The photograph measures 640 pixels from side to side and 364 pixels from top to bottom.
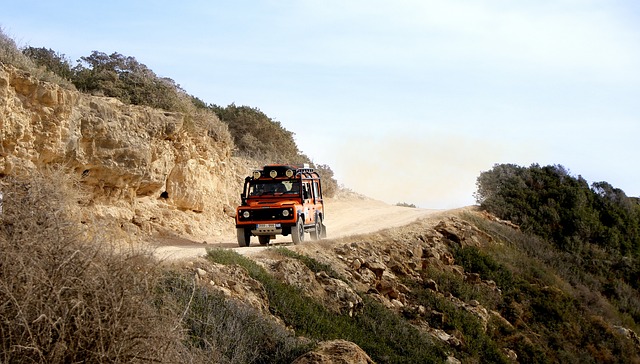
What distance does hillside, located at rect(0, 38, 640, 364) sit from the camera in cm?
679

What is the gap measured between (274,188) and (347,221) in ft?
27.5

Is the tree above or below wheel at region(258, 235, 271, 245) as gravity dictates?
above

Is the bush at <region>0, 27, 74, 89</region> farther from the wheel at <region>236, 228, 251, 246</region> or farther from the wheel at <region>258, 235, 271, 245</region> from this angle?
the wheel at <region>258, 235, 271, 245</region>

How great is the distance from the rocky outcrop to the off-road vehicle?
3.19 meters

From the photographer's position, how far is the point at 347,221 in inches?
1112

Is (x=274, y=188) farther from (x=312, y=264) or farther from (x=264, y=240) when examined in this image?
(x=312, y=264)

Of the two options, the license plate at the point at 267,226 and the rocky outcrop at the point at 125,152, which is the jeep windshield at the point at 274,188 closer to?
the license plate at the point at 267,226

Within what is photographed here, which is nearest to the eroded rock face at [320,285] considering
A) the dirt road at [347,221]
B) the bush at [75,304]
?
the dirt road at [347,221]

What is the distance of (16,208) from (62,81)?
1242 cm

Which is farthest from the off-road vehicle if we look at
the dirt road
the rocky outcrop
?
the rocky outcrop

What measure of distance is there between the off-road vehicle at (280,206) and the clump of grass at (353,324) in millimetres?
4137

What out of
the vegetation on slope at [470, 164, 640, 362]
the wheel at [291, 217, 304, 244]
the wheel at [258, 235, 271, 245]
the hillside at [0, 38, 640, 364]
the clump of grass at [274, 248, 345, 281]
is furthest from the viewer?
the vegetation on slope at [470, 164, 640, 362]

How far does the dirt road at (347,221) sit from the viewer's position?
65.8ft

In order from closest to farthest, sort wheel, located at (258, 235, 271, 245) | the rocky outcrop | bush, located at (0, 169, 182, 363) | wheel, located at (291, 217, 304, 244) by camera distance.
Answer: bush, located at (0, 169, 182, 363) → the rocky outcrop → wheel, located at (291, 217, 304, 244) → wheel, located at (258, 235, 271, 245)
